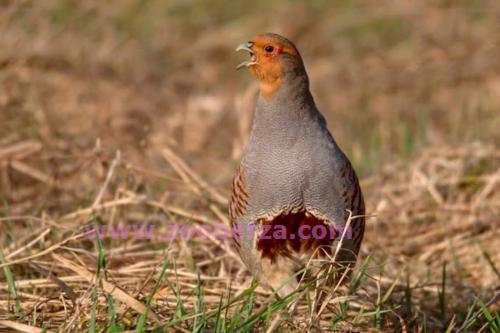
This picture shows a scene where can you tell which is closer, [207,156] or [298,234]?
[298,234]

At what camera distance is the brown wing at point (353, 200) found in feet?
11.5

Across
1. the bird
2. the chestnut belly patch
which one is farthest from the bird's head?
the chestnut belly patch

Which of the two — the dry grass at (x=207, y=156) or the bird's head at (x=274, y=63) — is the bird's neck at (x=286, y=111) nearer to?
the bird's head at (x=274, y=63)

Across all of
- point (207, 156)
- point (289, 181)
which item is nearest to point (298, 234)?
point (289, 181)

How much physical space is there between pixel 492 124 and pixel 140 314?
169 inches

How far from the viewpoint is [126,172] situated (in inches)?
186

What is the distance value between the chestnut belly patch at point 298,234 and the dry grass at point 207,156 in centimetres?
18

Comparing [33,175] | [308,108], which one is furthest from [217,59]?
[308,108]

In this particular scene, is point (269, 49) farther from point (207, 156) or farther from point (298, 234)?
point (207, 156)

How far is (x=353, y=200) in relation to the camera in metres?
3.55

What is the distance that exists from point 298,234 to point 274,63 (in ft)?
2.29

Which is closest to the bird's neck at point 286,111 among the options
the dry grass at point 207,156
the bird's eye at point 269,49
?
the bird's eye at point 269,49

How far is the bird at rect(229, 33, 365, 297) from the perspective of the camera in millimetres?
3414

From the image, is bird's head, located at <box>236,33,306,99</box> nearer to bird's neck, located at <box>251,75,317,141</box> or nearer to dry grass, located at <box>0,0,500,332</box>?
bird's neck, located at <box>251,75,317,141</box>
